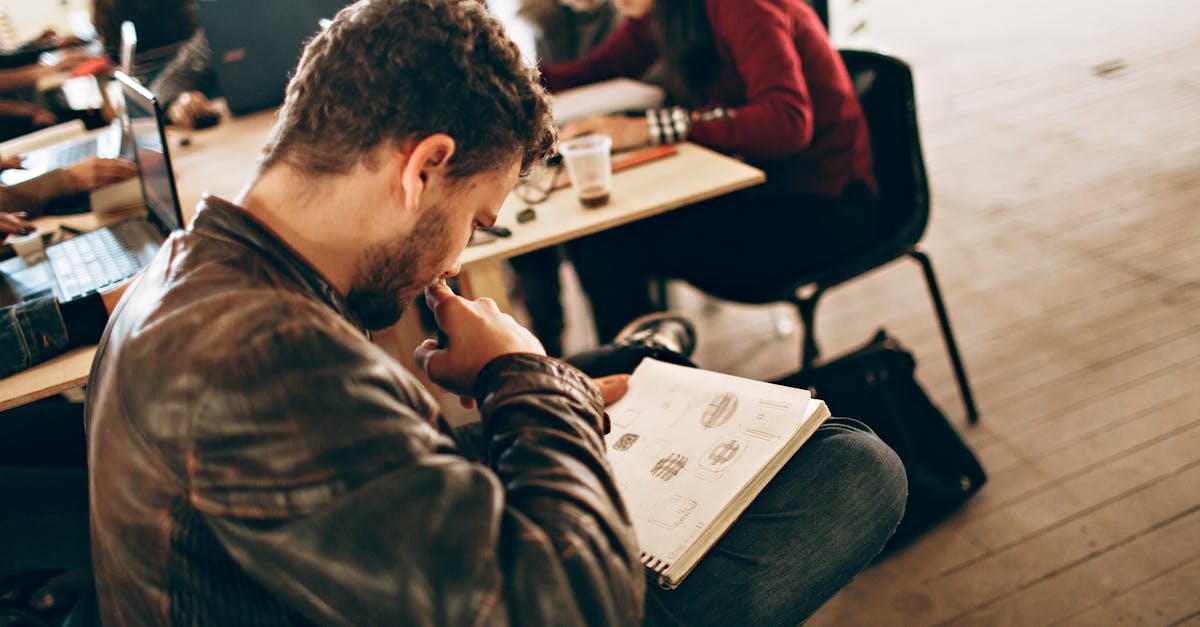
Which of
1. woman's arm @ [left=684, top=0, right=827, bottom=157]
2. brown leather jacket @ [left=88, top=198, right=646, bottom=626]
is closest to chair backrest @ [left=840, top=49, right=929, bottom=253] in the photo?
woman's arm @ [left=684, top=0, right=827, bottom=157]

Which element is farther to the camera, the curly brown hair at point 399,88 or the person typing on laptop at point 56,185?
the person typing on laptop at point 56,185

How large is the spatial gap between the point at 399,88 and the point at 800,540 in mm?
612

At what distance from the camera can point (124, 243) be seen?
61.8 inches

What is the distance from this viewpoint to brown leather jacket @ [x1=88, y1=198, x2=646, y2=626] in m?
0.55

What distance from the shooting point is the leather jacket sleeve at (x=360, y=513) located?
0.55 m

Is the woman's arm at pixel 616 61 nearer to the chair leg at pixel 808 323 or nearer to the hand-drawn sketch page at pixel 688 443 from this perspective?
the chair leg at pixel 808 323

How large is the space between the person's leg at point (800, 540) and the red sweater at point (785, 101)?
82cm

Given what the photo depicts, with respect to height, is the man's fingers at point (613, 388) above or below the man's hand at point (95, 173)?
below

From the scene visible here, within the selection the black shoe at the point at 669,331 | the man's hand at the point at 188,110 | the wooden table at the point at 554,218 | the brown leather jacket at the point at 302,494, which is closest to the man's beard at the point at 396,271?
the brown leather jacket at the point at 302,494

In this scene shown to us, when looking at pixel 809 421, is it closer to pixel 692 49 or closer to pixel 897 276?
pixel 692 49

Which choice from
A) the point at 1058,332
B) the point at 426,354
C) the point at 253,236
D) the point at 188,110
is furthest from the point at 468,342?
the point at 188,110

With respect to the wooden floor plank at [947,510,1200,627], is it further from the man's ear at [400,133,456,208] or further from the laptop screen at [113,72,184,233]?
the laptop screen at [113,72,184,233]

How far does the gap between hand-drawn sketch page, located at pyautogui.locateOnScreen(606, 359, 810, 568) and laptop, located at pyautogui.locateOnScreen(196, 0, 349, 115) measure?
1.76 metres

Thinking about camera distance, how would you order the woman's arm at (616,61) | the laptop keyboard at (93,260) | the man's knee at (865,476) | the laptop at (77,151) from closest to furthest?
the man's knee at (865,476)
the laptop keyboard at (93,260)
the laptop at (77,151)
the woman's arm at (616,61)
